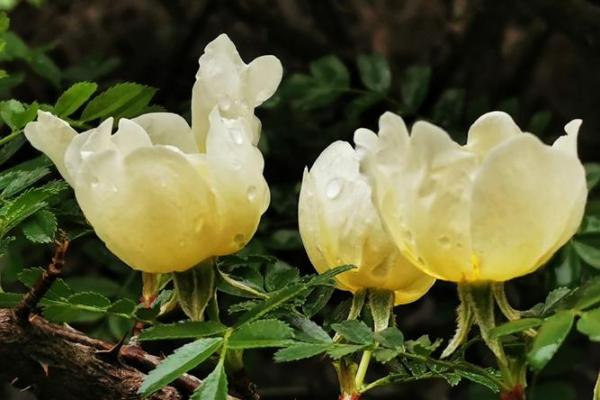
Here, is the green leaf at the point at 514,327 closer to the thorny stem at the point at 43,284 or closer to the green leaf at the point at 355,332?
the green leaf at the point at 355,332

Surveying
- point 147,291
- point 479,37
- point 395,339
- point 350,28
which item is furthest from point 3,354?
point 350,28

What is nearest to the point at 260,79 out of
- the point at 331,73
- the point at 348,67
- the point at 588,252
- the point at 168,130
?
the point at 168,130

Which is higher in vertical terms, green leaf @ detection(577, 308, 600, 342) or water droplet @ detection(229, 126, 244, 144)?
water droplet @ detection(229, 126, 244, 144)

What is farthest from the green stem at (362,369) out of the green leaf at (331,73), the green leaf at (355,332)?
the green leaf at (331,73)

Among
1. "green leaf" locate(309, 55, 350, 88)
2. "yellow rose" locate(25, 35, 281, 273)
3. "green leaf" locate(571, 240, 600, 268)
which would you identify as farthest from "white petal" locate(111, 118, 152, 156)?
"green leaf" locate(309, 55, 350, 88)

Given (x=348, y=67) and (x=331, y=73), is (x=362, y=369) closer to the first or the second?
(x=331, y=73)

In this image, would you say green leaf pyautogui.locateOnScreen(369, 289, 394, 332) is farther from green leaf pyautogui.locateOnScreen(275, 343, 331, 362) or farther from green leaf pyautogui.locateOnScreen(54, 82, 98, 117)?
green leaf pyautogui.locateOnScreen(54, 82, 98, 117)

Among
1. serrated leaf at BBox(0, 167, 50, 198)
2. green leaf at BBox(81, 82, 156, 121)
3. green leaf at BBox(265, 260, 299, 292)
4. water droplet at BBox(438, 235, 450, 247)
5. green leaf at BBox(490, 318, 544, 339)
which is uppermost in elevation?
water droplet at BBox(438, 235, 450, 247)
